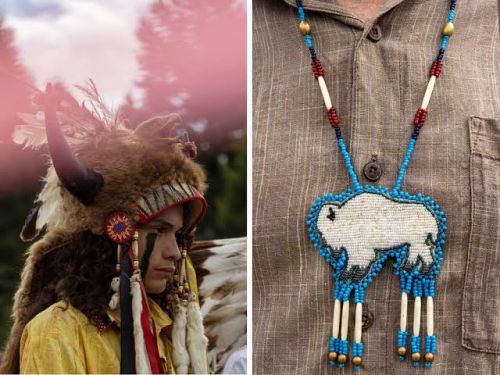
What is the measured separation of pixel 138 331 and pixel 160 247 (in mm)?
117

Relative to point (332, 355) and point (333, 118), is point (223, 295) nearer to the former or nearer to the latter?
point (332, 355)

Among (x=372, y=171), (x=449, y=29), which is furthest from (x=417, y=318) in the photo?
(x=449, y=29)

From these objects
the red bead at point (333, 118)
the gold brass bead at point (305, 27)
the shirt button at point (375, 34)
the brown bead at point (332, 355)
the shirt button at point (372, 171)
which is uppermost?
the gold brass bead at point (305, 27)

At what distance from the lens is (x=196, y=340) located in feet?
3.90

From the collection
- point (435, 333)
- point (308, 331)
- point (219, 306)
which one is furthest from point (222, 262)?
point (435, 333)

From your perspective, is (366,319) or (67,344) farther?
(366,319)

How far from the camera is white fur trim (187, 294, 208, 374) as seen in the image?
1186 mm

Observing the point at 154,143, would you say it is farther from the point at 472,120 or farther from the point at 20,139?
the point at 472,120

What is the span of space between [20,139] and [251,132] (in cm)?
32

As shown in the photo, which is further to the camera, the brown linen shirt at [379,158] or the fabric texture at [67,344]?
the brown linen shirt at [379,158]

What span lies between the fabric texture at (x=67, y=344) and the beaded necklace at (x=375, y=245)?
12.4 inches

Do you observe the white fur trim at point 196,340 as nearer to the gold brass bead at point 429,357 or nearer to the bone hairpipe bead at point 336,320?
the bone hairpipe bead at point 336,320

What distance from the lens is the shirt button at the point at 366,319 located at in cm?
122

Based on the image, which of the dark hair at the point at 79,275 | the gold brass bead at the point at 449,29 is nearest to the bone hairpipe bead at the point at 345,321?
the dark hair at the point at 79,275
